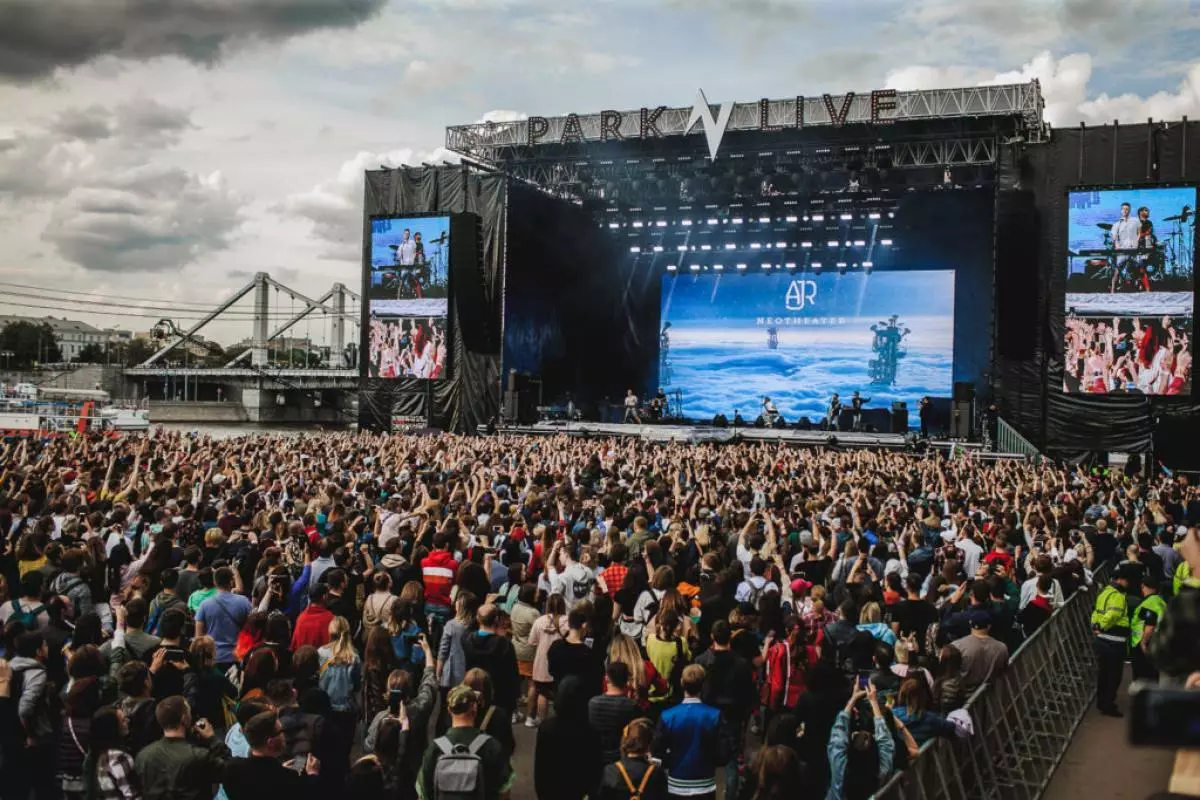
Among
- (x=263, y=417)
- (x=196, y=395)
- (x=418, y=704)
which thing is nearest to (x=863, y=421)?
(x=418, y=704)

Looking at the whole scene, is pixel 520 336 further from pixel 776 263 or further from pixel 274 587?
pixel 274 587

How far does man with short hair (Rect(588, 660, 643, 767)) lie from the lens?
4.95 meters

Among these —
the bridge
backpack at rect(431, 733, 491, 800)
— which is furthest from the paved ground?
the bridge

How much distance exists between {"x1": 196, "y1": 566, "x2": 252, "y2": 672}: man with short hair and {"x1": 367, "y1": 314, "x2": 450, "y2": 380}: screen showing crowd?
25.5m

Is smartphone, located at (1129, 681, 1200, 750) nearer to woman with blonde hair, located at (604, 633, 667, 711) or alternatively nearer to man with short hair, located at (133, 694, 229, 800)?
man with short hair, located at (133, 694, 229, 800)

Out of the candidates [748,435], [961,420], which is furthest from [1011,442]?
[748,435]

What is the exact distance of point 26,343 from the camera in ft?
387

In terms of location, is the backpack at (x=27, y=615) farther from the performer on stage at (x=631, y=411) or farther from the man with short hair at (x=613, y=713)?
the performer on stage at (x=631, y=411)

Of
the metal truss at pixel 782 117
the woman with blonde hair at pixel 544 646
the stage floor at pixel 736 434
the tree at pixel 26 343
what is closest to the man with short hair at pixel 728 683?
the woman with blonde hair at pixel 544 646

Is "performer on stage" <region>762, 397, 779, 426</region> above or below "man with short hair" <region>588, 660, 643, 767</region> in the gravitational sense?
above

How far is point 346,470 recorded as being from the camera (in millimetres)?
14656

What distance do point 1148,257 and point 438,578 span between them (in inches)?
901

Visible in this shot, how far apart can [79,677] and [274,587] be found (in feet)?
6.38

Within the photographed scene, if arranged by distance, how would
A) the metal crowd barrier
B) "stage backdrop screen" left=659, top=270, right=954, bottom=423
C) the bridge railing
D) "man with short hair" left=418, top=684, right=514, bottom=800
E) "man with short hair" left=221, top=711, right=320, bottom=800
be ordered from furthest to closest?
"stage backdrop screen" left=659, top=270, right=954, bottom=423
the bridge railing
the metal crowd barrier
"man with short hair" left=418, top=684, right=514, bottom=800
"man with short hair" left=221, top=711, right=320, bottom=800
